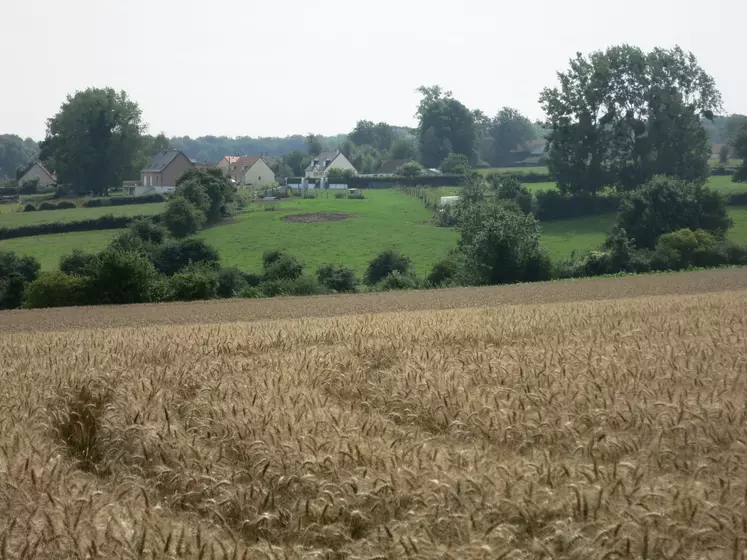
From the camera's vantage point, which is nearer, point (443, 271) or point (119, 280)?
point (119, 280)

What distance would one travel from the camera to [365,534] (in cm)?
540

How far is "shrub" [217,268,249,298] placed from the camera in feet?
157

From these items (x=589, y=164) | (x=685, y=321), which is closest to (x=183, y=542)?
(x=685, y=321)

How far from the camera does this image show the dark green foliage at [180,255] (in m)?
54.9

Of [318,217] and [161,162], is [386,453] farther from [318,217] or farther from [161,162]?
[161,162]

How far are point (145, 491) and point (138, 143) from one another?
364 ft

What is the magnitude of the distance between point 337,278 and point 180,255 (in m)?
12.3

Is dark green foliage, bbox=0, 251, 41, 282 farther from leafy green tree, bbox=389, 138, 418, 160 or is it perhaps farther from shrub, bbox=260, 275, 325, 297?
leafy green tree, bbox=389, 138, 418, 160

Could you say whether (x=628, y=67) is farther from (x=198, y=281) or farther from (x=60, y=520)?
(x=60, y=520)

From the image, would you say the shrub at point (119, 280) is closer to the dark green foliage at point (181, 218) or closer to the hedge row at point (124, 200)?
the dark green foliage at point (181, 218)

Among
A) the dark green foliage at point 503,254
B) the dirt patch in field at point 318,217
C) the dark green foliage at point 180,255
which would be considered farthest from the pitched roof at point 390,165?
the dark green foliage at point 503,254

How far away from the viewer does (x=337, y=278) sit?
4997cm

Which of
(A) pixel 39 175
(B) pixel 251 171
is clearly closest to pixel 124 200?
(A) pixel 39 175

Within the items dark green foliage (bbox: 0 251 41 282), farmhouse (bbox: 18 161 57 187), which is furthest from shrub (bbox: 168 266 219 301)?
farmhouse (bbox: 18 161 57 187)
